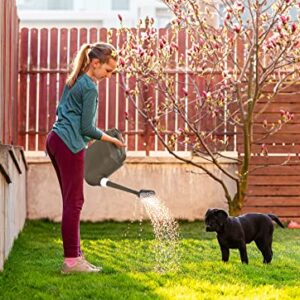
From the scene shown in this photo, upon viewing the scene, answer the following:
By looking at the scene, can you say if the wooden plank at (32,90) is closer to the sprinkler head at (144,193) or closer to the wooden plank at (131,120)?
the wooden plank at (131,120)

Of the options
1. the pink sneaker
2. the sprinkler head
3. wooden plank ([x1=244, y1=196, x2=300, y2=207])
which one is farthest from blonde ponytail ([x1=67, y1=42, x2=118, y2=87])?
wooden plank ([x1=244, y1=196, x2=300, y2=207])

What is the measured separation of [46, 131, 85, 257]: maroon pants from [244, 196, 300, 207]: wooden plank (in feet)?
13.2

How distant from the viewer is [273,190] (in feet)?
28.0

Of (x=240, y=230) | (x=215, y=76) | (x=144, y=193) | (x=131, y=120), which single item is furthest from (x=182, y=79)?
(x=144, y=193)

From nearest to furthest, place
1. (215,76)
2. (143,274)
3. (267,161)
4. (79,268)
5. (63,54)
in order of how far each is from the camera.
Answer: (143,274) → (79,268) → (267,161) → (215,76) → (63,54)

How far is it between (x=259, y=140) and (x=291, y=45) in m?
1.16

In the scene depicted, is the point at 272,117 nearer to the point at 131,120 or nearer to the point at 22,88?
the point at 131,120

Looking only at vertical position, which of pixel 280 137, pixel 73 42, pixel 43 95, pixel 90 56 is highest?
pixel 73 42

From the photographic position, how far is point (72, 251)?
4680 millimetres

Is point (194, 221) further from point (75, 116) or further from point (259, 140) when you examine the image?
point (75, 116)

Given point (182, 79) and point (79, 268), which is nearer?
point (79, 268)

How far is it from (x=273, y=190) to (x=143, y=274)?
417 centimetres

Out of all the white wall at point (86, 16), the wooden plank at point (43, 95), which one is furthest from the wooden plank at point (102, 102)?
the white wall at point (86, 16)

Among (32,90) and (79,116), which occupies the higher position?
(32,90)
